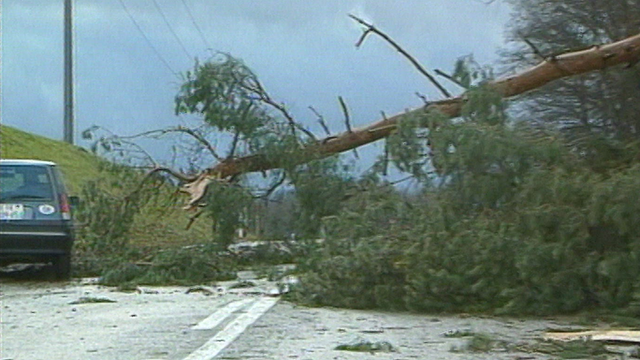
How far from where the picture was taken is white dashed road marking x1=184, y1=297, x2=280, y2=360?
30.5 ft

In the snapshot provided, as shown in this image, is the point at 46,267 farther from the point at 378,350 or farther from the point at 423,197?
the point at 378,350

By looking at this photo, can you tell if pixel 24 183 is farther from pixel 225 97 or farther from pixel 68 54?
pixel 68 54

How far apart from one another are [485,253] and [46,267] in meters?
8.35

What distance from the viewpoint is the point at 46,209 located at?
1636 cm

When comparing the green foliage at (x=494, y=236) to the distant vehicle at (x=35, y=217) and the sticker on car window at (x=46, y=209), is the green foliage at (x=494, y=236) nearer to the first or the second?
the distant vehicle at (x=35, y=217)

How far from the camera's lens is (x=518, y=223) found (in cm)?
1238

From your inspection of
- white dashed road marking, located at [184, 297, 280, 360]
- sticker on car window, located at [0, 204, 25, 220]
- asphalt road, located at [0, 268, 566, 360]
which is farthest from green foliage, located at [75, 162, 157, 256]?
white dashed road marking, located at [184, 297, 280, 360]

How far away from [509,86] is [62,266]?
6.64 metres

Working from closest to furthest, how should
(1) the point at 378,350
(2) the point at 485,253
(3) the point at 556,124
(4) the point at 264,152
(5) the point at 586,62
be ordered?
(1) the point at 378,350
(2) the point at 485,253
(5) the point at 586,62
(3) the point at 556,124
(4) the point at 264,152

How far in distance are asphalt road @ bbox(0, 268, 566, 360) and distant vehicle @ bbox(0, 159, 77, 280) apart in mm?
1637

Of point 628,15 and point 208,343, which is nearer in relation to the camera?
point 208,343

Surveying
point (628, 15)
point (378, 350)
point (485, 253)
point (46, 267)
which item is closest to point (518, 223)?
point (485, 253)

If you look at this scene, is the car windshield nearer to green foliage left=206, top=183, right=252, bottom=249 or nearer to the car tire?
the car tire

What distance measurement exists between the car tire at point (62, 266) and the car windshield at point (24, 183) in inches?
33.7
